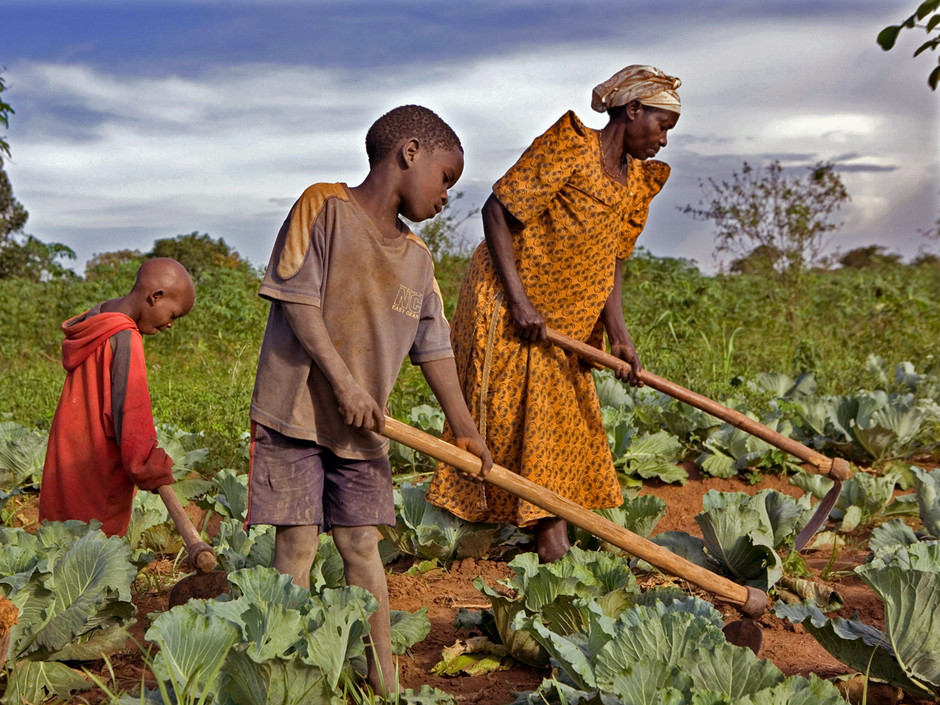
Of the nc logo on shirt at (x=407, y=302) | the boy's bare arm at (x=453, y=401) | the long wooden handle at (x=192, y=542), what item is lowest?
the long wooden handle at (x=192, y=542)

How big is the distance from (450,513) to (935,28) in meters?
2.47

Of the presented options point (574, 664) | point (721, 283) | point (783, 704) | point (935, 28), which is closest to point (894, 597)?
point (783, 704)

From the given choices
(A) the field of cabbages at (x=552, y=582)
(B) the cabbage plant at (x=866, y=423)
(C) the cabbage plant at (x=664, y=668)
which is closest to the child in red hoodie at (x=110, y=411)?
(A) the field of cabbages at (x=552, y=582)

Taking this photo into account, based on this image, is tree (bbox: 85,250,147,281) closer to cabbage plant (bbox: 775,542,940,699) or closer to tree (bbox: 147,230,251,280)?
tree (bbox: 147,230,251,280)

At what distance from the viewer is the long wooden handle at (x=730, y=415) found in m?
3.29

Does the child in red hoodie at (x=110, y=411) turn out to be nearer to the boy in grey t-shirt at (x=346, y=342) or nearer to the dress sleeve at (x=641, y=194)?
the boy in grey t-shirt at (x=346, y=342)

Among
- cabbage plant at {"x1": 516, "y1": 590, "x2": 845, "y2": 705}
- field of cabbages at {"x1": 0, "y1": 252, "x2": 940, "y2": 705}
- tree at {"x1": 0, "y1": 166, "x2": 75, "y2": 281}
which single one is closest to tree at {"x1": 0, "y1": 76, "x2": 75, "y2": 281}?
tree at {"x1": 0, "y1": 166, "x2": 75, "y2": 281}

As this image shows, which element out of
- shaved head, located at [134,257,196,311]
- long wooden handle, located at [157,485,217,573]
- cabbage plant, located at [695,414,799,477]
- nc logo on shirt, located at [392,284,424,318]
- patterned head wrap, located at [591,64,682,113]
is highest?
patterned head wrap, located at [591,64,682,113]

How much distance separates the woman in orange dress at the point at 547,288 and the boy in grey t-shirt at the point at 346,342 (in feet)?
3.45

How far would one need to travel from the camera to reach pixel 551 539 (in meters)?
3.39

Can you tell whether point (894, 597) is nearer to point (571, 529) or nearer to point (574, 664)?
point (574, 664)

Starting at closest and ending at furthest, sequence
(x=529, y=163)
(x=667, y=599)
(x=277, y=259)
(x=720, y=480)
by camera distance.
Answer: (x=277, y=259)
(x=667, y=599)
(x=529, y=163)
(x=720, y=480)

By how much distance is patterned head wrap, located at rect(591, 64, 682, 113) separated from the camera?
10.6 feet

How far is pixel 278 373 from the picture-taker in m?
2.21
